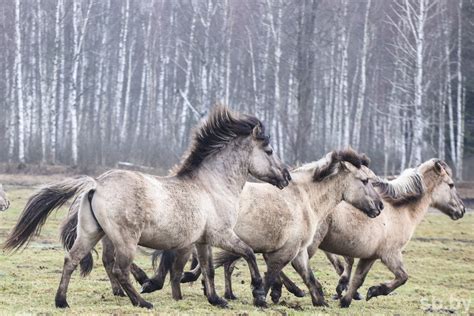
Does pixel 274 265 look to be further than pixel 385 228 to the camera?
No

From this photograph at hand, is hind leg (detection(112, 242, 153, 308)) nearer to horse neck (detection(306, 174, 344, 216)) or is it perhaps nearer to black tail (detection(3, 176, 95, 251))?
black tail (detection(3, 176, 95, 251))

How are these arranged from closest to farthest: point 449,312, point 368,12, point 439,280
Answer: point 449,312 → point 439,280 → point 368,12

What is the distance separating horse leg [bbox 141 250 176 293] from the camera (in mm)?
10680

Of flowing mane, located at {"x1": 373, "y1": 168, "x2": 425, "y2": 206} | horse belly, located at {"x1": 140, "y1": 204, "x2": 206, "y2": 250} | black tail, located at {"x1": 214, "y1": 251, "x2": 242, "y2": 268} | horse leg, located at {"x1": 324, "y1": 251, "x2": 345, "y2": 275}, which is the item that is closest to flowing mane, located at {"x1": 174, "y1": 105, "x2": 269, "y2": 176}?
horse belly, located at {"x1": 140, "y1": 204, "x2": 206, "y2": 250}

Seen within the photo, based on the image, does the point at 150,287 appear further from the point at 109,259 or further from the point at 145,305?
the point at 145,305

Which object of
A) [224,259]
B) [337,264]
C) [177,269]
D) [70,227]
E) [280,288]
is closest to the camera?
[70,227]

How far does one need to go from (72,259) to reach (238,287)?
13.1ft

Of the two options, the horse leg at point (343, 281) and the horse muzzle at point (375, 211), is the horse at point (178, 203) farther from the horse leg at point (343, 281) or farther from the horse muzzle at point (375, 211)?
the horse leg at point (343, 281)

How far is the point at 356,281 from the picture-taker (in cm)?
1158

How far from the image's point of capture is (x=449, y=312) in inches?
433

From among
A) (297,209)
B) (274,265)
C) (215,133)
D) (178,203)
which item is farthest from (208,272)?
(215,133)

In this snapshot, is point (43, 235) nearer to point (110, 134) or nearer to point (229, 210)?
point (229, 210)

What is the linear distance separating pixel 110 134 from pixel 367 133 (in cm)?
1770

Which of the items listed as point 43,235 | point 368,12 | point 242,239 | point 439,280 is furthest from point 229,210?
point 368,12
